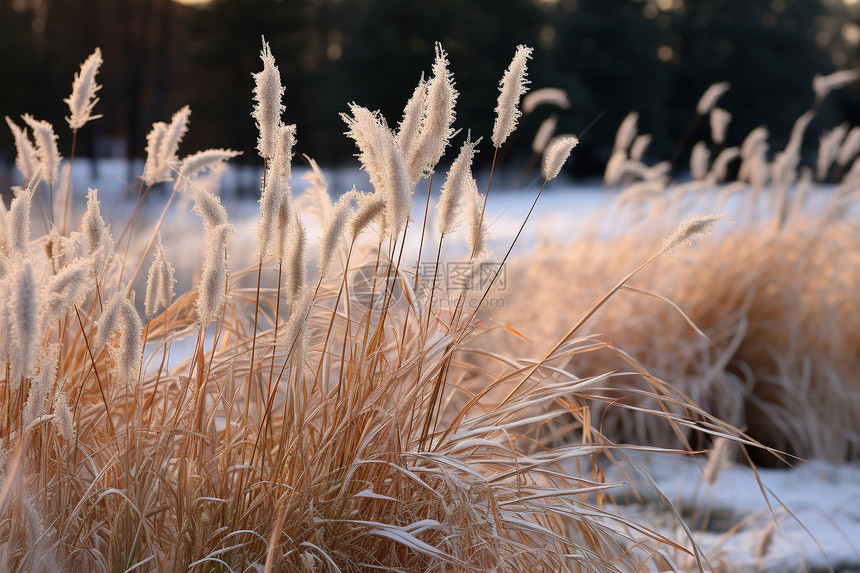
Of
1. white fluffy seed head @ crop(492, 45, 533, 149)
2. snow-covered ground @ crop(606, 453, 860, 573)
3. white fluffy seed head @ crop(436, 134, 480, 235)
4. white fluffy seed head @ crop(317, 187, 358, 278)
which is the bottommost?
snow-covered ground @ crop(606, 453, 860, 573)

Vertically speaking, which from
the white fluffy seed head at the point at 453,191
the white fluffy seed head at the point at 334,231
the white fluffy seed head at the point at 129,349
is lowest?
the white fluffy seed head at the point at 129,349

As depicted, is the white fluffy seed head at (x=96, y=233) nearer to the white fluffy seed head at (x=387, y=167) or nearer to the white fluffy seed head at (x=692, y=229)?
the white fluffy seed head at (x=387, y=167)

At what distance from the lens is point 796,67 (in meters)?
26.8

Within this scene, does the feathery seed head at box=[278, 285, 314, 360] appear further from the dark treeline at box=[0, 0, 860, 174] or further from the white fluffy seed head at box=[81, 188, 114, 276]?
the dark treeline at box=[0, 0, 860, 174]

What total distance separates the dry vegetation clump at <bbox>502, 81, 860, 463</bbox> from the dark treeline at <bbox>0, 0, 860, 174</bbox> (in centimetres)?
1196

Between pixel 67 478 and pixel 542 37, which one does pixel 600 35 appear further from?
pixel 67 478

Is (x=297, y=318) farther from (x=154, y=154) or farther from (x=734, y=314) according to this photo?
(x=734, y=314)

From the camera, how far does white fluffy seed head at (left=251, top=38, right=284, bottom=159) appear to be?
3.00 feet

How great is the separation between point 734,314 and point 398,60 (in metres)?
18.1

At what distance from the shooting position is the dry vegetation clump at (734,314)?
271 cm

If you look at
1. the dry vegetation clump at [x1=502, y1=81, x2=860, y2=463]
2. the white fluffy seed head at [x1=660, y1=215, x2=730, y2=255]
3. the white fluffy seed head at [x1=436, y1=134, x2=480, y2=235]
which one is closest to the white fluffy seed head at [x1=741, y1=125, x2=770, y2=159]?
the dry vegetation clump at [x1=502, y1=81, x2=860, y2=463]

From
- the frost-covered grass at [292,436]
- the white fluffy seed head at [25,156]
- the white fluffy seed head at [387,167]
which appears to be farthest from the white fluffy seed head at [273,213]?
the white fluffy seed head at [25,156]

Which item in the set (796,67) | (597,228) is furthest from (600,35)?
(597,228)

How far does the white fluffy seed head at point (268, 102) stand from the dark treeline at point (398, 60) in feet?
43.2
